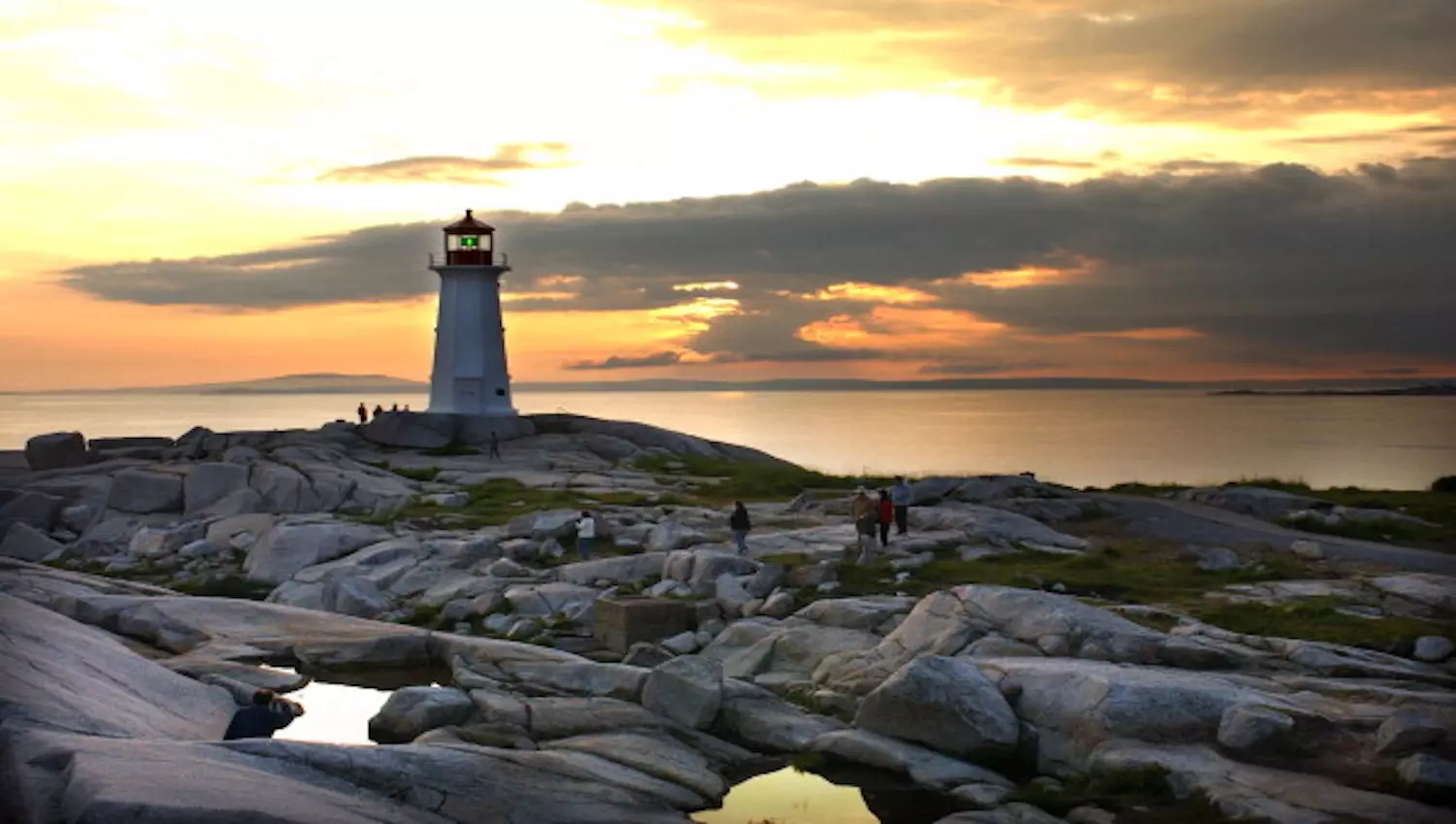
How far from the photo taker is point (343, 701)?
26484 millimetres

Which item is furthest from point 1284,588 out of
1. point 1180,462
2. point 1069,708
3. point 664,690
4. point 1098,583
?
point 1180,462

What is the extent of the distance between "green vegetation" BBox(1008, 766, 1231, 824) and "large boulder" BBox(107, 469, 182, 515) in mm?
42492

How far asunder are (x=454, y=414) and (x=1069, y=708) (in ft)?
170

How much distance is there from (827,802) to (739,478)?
38.0 m

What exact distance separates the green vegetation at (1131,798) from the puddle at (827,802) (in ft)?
4.72

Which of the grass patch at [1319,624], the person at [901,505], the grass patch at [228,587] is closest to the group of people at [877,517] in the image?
the person at [901,505]

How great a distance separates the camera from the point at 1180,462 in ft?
454

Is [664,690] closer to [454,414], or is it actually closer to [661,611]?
[661,611]

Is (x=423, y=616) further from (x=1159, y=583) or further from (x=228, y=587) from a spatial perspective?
(x=1159, y=583)

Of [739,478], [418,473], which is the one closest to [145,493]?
[418,473]

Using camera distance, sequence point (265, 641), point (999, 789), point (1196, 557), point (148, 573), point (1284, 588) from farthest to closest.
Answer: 1. point (148, 573)
2. point (1196, 557)
3. point (1284, 588)
4. point (265, 641)
5. point (999, 789)

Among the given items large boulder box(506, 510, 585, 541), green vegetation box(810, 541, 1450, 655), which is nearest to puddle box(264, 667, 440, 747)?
green vegetation box(810, 541, 1450, 655)

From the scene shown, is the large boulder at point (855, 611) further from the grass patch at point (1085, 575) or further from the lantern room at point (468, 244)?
the lantern room at point (468, 244)

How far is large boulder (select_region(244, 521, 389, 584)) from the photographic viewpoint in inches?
1651
